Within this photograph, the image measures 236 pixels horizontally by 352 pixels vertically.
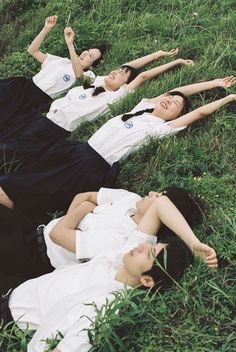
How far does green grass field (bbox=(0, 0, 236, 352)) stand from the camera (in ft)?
8.70

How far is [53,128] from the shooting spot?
4.73 meters

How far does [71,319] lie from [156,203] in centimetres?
92

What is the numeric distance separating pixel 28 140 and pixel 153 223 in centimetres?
186

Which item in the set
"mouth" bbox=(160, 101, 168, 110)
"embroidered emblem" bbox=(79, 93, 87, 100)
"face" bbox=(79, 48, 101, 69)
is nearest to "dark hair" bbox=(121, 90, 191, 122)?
"mouth" bbox=(160, 101, 168, 110)

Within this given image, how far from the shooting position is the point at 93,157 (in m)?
4.16

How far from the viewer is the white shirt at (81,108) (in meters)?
4.75

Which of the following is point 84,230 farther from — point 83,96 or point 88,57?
point 88,57

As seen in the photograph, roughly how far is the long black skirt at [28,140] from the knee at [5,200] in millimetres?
406

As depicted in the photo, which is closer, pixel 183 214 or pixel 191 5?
pixel 183 214

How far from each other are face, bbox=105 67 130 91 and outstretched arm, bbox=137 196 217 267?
2.06 meters

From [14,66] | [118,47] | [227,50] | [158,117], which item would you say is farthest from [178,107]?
[14,66]

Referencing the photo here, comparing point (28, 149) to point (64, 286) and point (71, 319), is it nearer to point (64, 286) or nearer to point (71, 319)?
point (64, 286)

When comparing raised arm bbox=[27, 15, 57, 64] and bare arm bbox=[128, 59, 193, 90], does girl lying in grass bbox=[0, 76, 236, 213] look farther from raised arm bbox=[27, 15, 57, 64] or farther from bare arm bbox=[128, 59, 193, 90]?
raised arm bbox=[27, 15, 57, 64]

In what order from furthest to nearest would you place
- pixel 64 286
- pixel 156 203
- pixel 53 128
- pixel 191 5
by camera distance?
pixel 191 5, pixel 53 128, pixel 156 203, pixel 64 286
